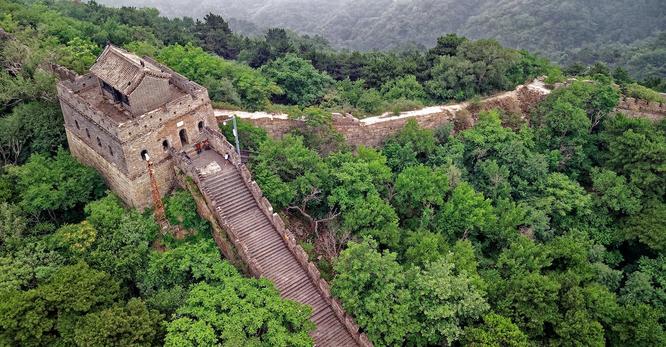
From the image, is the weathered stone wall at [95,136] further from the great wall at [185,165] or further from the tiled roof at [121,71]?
the tiled roof at [121,71]

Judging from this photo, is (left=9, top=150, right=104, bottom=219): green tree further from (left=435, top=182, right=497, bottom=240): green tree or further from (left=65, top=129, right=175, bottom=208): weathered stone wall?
(left=435, top=182, right=497, bottom=240): green tree

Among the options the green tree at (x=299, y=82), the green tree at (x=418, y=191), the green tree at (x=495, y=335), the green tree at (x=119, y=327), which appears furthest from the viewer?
the green tree at (x=299, y=82)

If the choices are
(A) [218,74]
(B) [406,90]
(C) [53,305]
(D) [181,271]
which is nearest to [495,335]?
(D) [181,271]

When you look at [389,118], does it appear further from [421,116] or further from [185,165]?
[185,165]

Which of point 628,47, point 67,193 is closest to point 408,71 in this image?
point 67,193

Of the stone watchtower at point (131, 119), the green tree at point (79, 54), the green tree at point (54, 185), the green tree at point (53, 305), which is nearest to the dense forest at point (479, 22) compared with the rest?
the green tree at point (79, 54)

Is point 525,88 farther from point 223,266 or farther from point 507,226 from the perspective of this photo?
point 223,266
